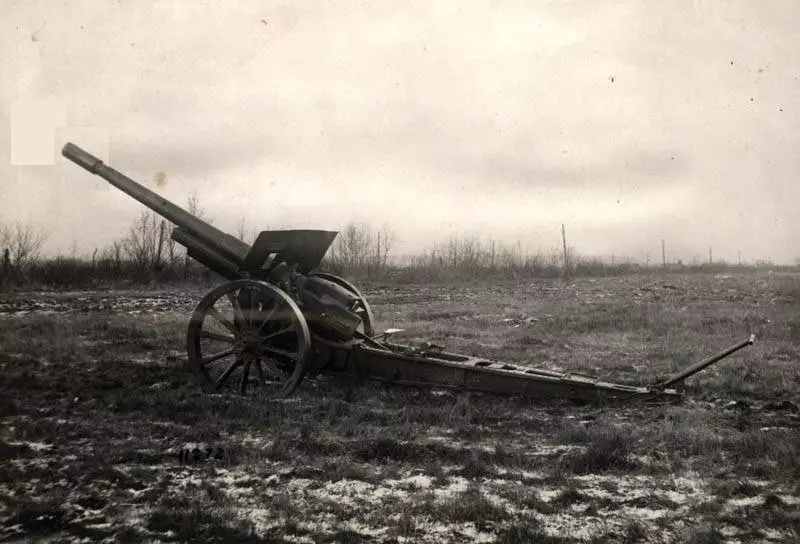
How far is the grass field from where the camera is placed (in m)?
3.12

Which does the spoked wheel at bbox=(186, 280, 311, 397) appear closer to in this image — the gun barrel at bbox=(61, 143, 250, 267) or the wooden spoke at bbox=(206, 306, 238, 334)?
the wooden spoke at bbox=(206, 306, 238, 334)

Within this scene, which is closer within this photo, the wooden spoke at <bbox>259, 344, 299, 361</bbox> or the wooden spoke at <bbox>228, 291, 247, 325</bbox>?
the wooden spoke at <bbox>259, 344, 299, 361</bbox>

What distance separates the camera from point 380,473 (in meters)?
3.88

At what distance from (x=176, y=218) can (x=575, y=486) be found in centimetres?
497

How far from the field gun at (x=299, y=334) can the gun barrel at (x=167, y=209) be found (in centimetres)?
1

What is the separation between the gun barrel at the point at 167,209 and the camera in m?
6.50

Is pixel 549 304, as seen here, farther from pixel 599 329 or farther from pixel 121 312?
pixel 121 312

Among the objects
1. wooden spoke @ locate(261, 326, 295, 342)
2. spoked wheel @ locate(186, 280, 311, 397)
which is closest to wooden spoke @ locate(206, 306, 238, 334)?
spoked wheel @ locate(186, 280, 311, 397)

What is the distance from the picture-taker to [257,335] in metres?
5.99

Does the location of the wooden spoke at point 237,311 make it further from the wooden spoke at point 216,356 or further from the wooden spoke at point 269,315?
the wooden spoke at point 216,356

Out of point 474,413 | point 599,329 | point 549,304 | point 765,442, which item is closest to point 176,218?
point 474,413

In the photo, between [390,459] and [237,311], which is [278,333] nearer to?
[237,311]

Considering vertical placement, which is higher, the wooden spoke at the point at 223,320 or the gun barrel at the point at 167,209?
the gun barrel at the point at 167,209

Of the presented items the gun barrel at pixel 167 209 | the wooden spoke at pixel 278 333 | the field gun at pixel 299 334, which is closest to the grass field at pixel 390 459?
the field gun at pixel 299 334
